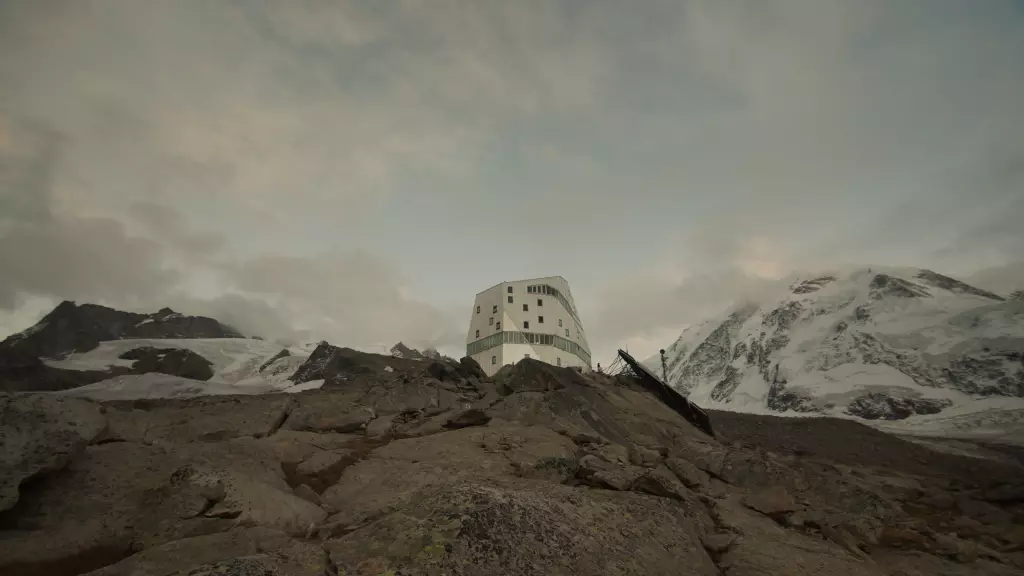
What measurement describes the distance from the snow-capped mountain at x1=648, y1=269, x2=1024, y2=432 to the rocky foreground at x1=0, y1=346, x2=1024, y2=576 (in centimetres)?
9979

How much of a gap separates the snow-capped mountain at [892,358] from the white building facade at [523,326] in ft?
280

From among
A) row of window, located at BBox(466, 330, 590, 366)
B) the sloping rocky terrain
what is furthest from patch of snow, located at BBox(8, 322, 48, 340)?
row of window, located at BBox(466, 330, 590, 366)

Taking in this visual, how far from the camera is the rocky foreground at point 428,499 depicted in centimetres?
759

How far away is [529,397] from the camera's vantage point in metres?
26.5

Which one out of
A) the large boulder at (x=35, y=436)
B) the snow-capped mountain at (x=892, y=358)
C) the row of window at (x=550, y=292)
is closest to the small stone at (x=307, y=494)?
the large boulder at (x=35, y=436)

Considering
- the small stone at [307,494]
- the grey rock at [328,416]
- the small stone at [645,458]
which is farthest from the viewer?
the grey rock at [328,416]

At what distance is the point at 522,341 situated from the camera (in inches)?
2376

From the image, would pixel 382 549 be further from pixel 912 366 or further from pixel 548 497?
pixel 912 366

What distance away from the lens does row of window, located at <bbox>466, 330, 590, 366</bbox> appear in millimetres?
60219

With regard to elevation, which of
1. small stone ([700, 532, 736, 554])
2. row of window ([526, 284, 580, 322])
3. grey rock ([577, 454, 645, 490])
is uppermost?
row of window ([526, 284, 580, 322])

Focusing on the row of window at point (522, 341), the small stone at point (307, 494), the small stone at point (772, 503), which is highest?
the row of window at point (522, 341)

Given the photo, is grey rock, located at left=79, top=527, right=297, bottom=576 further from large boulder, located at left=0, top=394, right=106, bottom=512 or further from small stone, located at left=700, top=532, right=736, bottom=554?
small stone, located at left=700, top=532, right=736, bottom=554

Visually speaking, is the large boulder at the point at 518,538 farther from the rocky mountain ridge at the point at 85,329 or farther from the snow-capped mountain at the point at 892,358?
the rocky mountain ridge at the point at 85,329

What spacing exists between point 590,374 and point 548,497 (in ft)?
91.2
